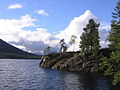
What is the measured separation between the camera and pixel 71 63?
117 m

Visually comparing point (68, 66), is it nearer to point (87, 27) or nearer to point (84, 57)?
point (84, 57)

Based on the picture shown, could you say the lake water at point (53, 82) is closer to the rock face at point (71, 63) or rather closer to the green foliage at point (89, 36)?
the rock face at point (71, 63)

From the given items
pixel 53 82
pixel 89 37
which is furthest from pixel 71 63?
pixel 53 82

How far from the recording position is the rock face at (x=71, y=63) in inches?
4336

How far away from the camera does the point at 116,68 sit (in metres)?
39.2

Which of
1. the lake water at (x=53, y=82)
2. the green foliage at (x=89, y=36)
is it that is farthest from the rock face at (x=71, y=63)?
the lake water at (x=53, y=82)

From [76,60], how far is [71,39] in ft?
196

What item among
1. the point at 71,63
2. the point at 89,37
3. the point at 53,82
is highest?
the point at 89,37

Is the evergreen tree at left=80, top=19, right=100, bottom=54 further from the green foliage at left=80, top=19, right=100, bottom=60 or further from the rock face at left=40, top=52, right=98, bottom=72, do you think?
the rock face at left=40, top=52, right=98, bottom=72

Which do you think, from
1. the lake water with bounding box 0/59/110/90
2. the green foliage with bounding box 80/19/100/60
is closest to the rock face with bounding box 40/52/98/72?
the green foliage with bounding box 80/19/100/60

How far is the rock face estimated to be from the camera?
361 ft

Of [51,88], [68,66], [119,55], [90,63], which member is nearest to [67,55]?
[68,66]

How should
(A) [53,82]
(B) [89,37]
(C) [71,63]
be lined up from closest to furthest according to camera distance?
(A) [53,82], (C) [71,63], (B) [89,37]

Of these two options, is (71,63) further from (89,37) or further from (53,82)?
(53,82)
